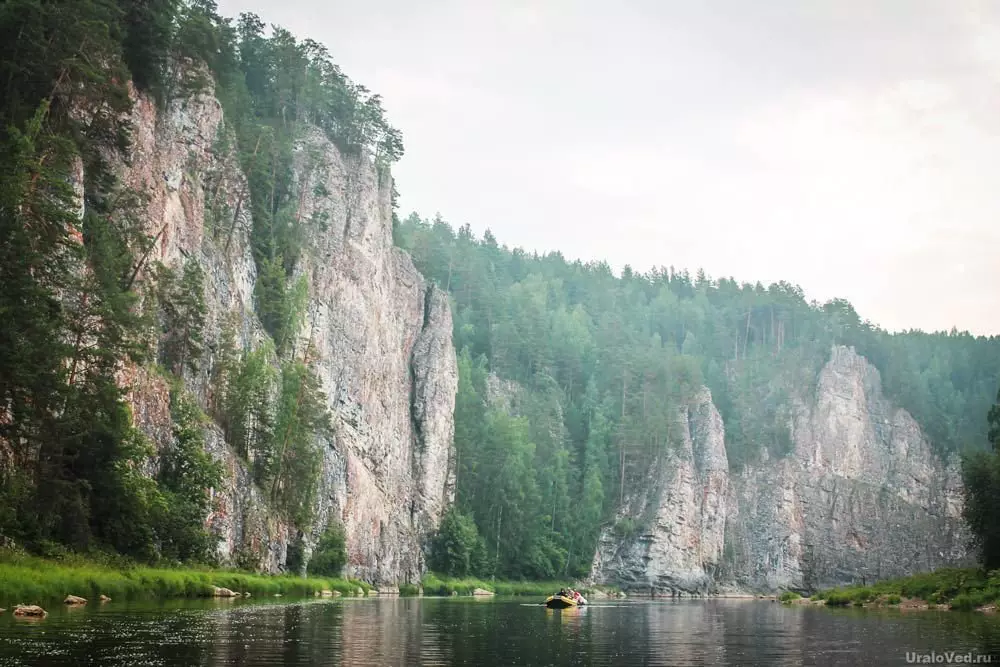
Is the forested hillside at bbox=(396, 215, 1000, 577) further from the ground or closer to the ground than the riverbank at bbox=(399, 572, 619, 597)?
further from the ground

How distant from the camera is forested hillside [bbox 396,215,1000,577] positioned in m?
116

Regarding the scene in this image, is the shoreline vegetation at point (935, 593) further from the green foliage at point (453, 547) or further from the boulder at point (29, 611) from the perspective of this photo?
the boulder at point (29, 611)

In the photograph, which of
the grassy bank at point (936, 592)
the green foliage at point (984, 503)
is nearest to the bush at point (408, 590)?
the grassy bank at point (936, 592)

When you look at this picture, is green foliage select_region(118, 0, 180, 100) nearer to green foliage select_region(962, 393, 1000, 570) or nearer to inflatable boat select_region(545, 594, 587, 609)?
inflatable boat select_region(545, 594, 587, 609)

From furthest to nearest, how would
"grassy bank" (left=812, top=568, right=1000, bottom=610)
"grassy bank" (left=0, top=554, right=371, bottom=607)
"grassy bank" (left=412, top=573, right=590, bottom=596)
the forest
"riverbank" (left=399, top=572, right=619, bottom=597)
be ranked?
"grassy bank" (left=412, top=573, right=590, bottom=596)
"riverbank" (left=399, top=572, right=619, bottom=597)
"grassy bank" (left=812, top=568, right=1000, bottom=610)
the forest
"grassy bank" (left=0, top=554, right=371, bottom=607)

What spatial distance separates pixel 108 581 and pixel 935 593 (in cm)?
5391

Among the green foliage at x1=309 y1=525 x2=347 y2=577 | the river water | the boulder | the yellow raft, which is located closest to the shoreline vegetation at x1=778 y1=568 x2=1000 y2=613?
the river water

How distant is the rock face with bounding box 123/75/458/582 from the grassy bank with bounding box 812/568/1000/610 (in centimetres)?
4214

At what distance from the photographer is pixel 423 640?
28.5m

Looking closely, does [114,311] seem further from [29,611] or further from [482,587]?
[482,587]

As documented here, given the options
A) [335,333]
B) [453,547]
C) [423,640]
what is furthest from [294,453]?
[423,640]

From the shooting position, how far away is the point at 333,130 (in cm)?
10488

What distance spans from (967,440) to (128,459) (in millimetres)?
142471

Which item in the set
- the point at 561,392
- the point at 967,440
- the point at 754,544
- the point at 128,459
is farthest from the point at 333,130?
the point at 967,440
